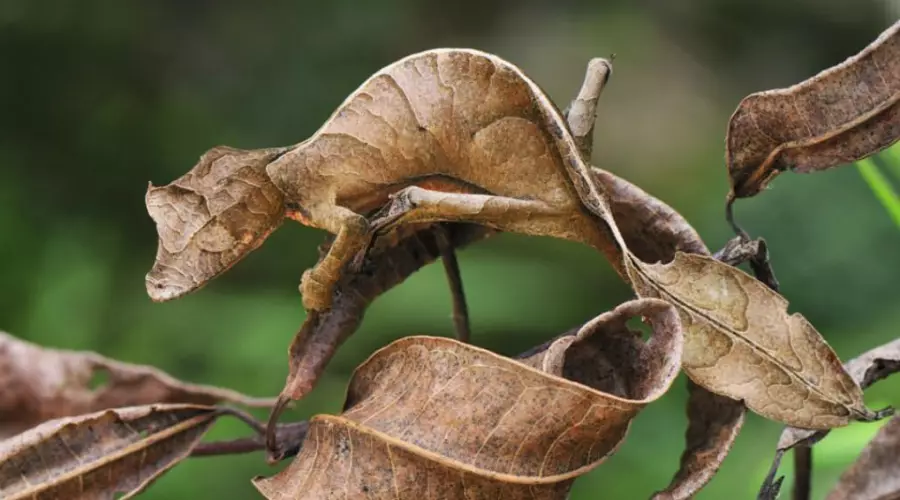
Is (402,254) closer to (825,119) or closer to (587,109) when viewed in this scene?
(587,109)

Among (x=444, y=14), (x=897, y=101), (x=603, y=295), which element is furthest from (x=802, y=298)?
(x=444, y=14)

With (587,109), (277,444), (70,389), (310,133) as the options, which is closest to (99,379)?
(70,389)

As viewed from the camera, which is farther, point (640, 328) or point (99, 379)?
point (99, 379)

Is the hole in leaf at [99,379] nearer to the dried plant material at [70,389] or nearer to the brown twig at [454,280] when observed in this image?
the dried plant material at [70,389]

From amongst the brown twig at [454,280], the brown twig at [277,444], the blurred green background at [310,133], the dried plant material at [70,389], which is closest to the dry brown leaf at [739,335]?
the brown twig at [454,280]

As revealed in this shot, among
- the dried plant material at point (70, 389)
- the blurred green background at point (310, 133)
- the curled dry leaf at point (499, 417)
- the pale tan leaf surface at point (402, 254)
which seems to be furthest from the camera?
the blurred green background at point (310, 133)

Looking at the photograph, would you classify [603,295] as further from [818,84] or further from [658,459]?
[818,84]

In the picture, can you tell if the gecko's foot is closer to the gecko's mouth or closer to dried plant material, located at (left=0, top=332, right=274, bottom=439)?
the gecko's mouth
